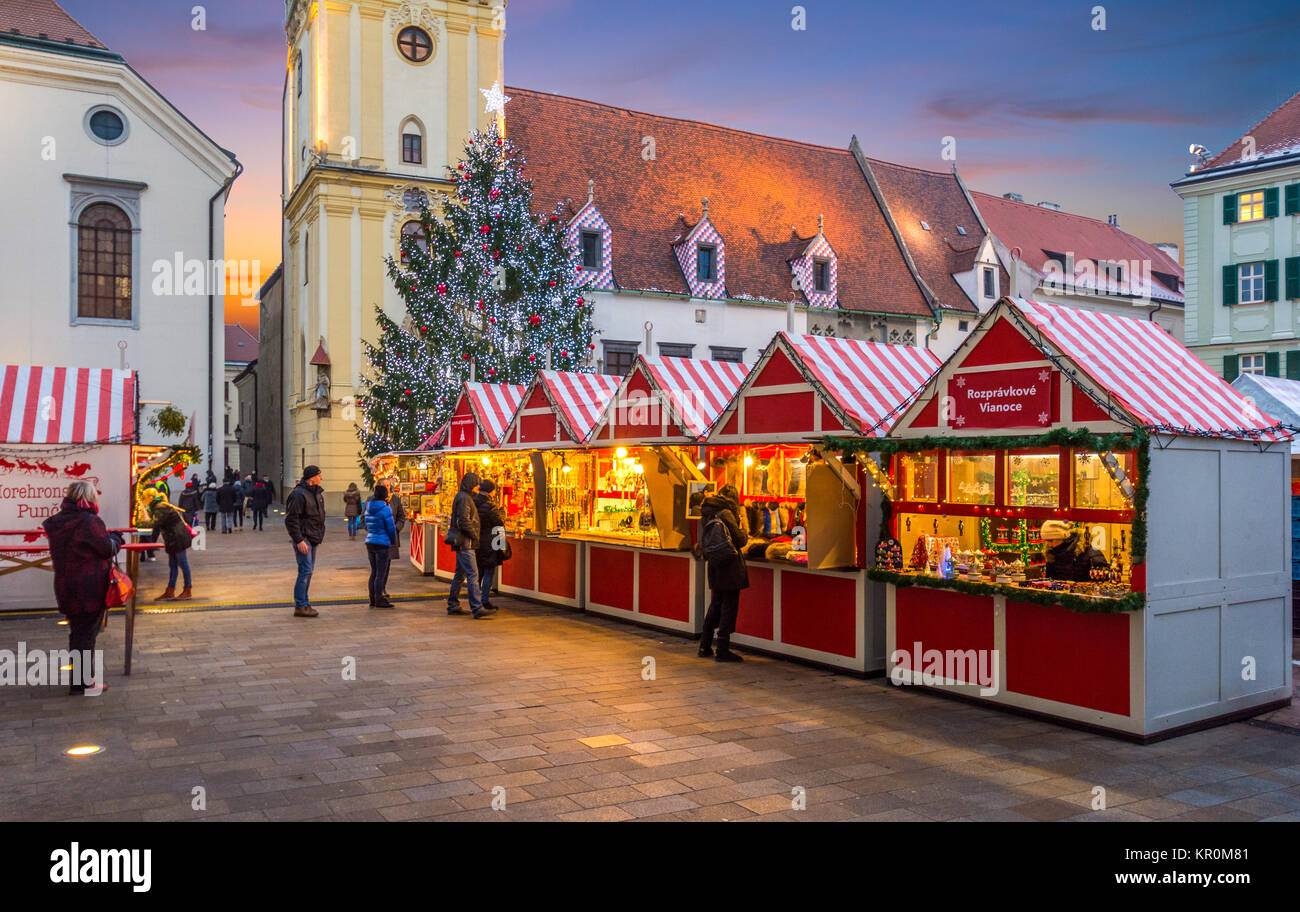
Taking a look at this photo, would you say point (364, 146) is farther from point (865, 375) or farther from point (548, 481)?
point (865, 375)

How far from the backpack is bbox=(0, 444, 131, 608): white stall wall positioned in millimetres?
9179

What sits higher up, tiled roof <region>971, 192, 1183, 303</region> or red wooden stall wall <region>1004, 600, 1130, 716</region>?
tiled roof <region>971, 192, 1183, 303</region>

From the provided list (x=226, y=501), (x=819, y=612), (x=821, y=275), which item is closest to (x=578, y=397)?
(x=819, y=612)

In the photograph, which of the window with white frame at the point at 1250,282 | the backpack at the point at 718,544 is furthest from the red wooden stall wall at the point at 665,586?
the window with white frame at the point at 1250,282

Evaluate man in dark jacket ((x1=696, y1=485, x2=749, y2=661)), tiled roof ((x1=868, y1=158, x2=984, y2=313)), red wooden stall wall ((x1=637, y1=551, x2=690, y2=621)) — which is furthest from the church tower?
man in dark jacket ((x1=696, y1=485, x2=749, y2=661))

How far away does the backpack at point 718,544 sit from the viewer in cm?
1080

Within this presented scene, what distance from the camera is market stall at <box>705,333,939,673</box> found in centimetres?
1049

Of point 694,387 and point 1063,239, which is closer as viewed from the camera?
point 694,387

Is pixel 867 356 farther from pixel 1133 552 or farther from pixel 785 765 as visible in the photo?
pixel 785 765

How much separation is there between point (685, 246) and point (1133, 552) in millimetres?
31276

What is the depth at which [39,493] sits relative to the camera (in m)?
14.4

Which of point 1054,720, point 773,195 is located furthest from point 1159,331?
point 773,195

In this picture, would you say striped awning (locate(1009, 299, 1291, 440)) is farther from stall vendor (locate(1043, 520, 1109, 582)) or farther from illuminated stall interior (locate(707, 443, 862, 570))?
illuminated stall interior (locate(707, 443, 862, 570))

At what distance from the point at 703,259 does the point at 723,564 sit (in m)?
28.6
